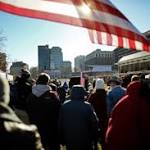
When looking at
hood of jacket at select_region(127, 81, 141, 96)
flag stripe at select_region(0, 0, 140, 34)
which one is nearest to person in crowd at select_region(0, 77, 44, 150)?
hood of jacket at select_region(127, 81, 141, 96)

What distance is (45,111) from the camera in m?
8.13

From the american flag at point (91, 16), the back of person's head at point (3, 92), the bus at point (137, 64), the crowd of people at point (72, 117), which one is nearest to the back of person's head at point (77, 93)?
the crowd of people at point (72, 117)

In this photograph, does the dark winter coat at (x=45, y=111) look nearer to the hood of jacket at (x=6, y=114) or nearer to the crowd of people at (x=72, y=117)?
the crowd of people at (x=72, y=117)

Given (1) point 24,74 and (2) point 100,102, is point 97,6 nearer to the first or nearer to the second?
(1) point 24,74

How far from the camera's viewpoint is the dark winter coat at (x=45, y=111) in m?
8.12

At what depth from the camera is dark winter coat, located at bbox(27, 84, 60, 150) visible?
320 inches

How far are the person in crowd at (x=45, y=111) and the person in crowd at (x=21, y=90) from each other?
4.49 feet

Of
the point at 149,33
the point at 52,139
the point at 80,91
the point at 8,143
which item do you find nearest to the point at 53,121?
the point at 52,139

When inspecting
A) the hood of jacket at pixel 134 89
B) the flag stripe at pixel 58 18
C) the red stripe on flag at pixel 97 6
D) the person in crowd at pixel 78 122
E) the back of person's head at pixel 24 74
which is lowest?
the person in crowd at pixel 78 122

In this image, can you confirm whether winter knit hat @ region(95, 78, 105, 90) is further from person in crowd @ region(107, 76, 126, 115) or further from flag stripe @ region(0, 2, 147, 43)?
flag stripe @ region(0, 2, 147, 43)

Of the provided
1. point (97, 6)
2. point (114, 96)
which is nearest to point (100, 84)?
→ point (114, 96)

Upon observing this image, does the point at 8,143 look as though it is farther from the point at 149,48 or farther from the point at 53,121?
the point at 53,121

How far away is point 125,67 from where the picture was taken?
5044 cm

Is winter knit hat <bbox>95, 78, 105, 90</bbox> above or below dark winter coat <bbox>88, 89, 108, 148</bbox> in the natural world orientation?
above
